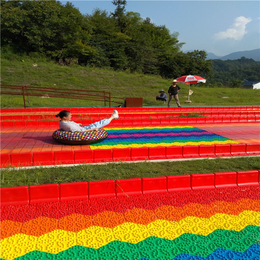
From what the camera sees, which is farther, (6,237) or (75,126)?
(75,126)

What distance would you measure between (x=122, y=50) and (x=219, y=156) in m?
34.6

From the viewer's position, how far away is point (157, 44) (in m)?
47.1

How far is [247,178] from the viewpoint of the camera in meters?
4.34

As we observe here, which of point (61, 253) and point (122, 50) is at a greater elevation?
point (122, 50)

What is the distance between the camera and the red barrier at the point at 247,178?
430cm

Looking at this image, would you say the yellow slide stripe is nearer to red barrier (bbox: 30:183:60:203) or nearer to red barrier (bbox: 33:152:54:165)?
red barrier (bbox: 30:183:60:203)

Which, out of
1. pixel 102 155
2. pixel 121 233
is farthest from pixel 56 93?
pixel 121 233

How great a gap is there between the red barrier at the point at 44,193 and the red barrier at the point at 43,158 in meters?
1.48

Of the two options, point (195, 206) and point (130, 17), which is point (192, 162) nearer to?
point (195, 206)

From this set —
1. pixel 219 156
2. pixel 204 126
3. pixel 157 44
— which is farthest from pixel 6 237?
pixel 157 44

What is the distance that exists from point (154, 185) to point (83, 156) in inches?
77.6

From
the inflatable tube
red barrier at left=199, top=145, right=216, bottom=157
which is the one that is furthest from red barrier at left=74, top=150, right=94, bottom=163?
red barrier at left=199, top=145, right=216, bottom=157

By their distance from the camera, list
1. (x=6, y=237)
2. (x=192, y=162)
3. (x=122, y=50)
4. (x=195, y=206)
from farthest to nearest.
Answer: (x=122, y=50), (x=192, y=162), (x=195, y=206), (x=6, y=237)

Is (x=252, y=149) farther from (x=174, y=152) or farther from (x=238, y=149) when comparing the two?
(x=174, y=152)
